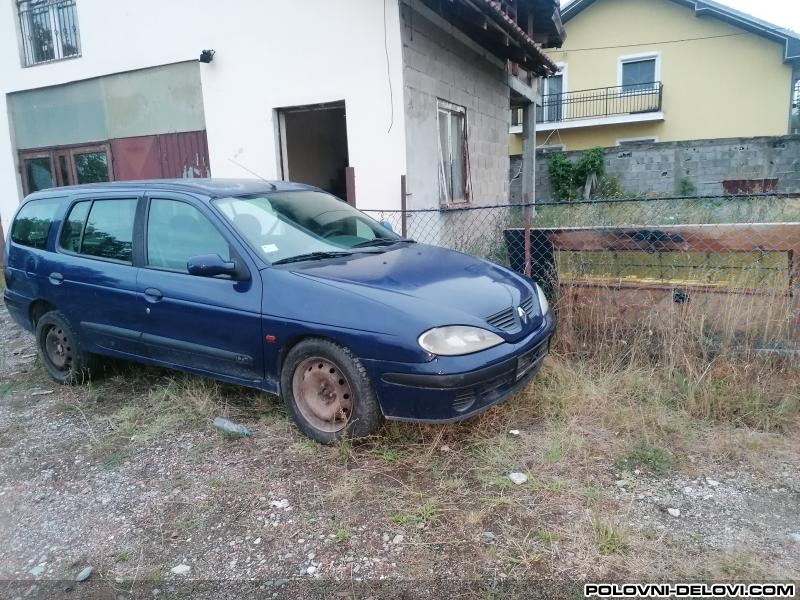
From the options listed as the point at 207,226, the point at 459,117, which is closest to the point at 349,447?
the point at 207,226

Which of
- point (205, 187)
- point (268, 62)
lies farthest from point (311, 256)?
point (268, 62)

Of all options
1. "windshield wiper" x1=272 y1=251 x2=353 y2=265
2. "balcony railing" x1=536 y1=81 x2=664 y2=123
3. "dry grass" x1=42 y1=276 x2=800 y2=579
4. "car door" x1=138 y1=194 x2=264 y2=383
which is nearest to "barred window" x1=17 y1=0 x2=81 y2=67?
"car door" x1=138 y1=194 x2=264 y2=383

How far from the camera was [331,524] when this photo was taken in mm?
2717

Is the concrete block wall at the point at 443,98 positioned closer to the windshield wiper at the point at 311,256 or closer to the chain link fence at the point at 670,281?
the chain link fence at the point at 670,281

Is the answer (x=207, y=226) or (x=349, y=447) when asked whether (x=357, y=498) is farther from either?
(x=207, y=226)

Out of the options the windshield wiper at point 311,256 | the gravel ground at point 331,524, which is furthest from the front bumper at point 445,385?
the windshield wiper at point 311,256

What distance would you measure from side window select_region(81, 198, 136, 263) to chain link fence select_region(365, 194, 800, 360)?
3133mm

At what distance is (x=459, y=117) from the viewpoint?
8891 mm

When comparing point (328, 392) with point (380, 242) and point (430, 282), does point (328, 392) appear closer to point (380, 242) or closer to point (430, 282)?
point (430, 282)

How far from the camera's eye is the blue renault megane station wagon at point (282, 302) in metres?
3.07

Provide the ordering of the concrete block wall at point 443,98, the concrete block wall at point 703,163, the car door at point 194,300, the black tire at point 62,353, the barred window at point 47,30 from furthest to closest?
the concrete block wall at point 703,163 → the barred window at point 47,30 → the concrete block wall at point 443,98 → the black tire at point 62,353 → the car door at point 194,300

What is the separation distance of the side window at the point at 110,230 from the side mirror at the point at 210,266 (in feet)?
3.09

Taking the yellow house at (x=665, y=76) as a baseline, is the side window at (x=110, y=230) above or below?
below

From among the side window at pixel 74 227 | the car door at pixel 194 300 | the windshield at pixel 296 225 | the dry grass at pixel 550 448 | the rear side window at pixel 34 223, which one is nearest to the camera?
the dry grass at pixel 550 448
